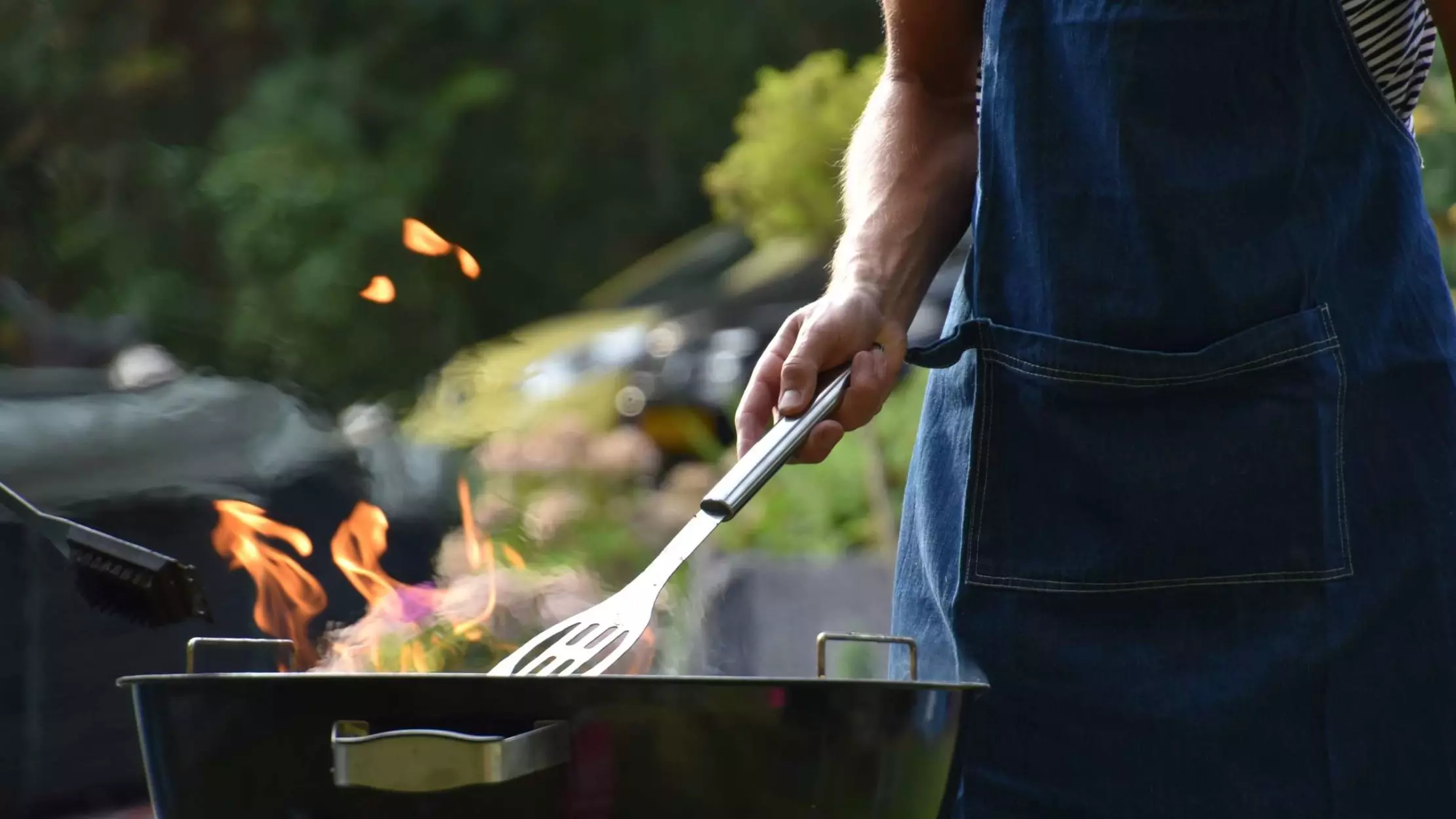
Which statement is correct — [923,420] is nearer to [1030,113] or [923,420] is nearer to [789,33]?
[1030,113]

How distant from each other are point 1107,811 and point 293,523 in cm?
202

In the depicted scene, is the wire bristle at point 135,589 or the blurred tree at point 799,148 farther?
the blurred tree at point 799,148

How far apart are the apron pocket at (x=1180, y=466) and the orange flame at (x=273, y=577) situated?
0.63 m

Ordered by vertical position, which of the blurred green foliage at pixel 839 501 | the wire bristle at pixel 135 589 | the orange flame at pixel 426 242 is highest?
the orange flame at pixel 426 242

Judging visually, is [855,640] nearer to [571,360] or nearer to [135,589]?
[135,589]

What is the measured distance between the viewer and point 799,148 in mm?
4617

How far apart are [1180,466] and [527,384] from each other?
4898 millimetres

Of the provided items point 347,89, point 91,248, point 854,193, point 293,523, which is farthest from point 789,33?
point 854,193

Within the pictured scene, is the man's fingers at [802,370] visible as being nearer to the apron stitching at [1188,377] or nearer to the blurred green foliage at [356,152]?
the apron stitching at [1188,377]

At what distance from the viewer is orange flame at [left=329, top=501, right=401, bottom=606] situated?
1355 millimetres

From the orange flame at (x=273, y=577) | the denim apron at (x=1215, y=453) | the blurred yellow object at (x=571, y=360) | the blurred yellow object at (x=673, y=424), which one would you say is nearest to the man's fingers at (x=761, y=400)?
the denim apron at (x=1215, y=453)

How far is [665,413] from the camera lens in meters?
7.80

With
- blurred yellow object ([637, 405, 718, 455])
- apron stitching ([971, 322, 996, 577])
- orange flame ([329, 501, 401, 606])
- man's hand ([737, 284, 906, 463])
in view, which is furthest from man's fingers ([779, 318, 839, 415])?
blurred yellow object ([637, 405, 718, 455])

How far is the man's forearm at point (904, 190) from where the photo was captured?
1180 mm
